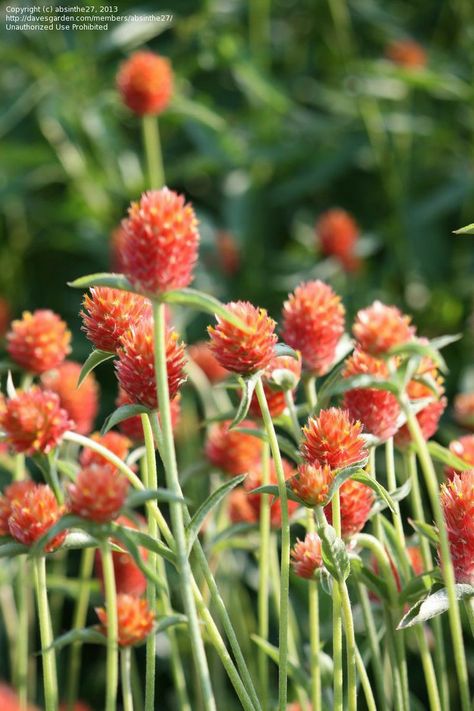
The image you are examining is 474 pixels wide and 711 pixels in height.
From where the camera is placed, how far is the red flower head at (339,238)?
8.27 ft

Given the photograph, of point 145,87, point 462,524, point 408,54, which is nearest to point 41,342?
point 462,524

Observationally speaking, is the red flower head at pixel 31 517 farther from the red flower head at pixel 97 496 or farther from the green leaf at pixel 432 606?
the green leaf at pixel 432 606

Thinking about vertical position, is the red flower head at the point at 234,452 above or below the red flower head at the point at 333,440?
above

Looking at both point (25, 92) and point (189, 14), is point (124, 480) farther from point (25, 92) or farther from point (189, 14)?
point (189, 14)

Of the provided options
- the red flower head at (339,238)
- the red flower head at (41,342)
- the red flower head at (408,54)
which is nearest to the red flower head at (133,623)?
the red flower head at (41,342)

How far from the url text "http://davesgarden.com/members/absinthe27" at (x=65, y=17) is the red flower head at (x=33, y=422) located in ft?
5.96

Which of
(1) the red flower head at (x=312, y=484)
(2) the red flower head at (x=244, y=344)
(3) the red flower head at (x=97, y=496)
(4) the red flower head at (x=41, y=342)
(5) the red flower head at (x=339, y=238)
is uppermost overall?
(5) the red flower head at (x=339, y=238)

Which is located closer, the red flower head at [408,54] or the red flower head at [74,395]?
the red flower head at [74,395]

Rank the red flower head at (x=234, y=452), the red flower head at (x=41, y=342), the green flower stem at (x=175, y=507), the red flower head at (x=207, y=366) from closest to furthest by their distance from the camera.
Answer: the green flower stem at (x=175, y=507)
the red flower head at (x=41, y=342)
the red flower head at (x=234, y=452)
the red flower head at (x=207, y=366)

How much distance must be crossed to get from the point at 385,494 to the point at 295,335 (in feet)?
0.86

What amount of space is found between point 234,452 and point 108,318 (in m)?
0.46

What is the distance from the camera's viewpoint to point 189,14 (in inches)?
113

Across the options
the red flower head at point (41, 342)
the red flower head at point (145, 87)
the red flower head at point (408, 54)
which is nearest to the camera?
the red flower head at point (41, 342)

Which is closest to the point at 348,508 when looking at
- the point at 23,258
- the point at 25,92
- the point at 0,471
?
the point at 0,471
